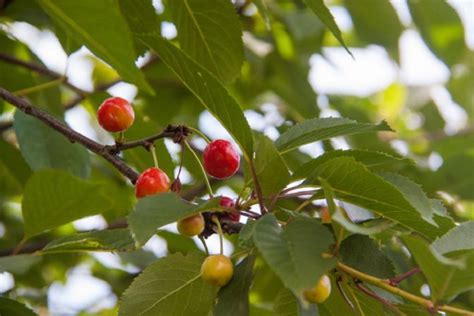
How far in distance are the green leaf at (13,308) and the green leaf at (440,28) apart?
5.16ft

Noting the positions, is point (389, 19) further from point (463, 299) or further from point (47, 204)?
point (47, 204)

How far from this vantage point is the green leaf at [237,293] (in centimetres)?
114

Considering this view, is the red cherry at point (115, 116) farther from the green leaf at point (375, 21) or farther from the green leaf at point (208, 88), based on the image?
the green leaf at point (375, 21)

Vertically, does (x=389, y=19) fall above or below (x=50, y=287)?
above

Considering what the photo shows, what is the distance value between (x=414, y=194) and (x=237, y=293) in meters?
0.28

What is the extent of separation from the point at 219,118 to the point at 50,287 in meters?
1.54

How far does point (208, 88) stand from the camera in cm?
116

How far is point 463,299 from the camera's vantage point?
84.7 inches

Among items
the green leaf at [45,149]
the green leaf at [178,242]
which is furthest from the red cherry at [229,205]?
the green leaf at [178,242]

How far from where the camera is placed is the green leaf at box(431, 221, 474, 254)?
1.11 m

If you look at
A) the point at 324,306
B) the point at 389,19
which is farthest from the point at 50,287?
Answer: the point at 324,306

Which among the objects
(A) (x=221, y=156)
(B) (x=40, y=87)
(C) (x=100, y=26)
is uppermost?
(C) (x=100, y=26)

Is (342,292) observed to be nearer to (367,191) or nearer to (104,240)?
(367,191)

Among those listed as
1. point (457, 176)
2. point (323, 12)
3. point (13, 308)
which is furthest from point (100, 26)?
point (457, 176)
